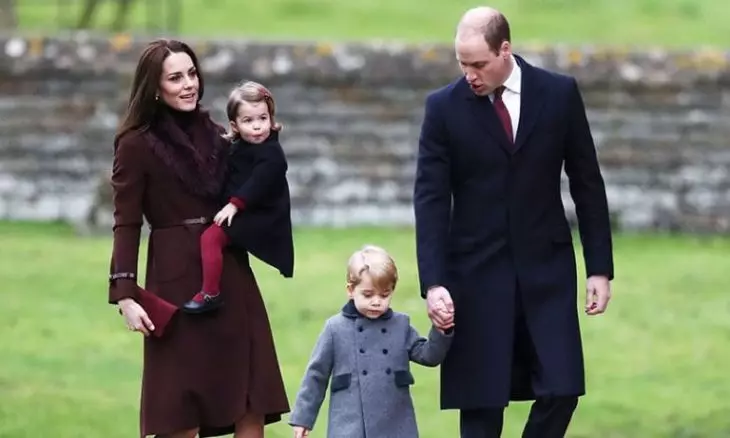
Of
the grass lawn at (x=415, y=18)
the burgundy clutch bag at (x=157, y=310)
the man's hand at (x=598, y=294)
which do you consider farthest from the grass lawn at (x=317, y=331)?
the grass lawn at (x=415, y=18)

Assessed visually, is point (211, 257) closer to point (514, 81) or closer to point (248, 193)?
point (248, 193)

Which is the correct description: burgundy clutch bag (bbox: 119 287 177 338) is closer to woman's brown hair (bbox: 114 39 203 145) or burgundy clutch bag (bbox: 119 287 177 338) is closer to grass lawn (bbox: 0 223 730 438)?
woman's brown hair (bbox: 114 39 203 145)

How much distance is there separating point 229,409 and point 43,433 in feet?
7.82

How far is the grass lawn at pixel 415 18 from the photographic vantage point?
79.6 feet

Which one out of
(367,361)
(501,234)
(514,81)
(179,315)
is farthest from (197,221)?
(514,81)

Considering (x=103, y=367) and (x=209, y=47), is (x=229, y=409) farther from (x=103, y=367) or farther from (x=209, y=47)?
(x=209, y=47)

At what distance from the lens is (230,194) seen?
6.70m

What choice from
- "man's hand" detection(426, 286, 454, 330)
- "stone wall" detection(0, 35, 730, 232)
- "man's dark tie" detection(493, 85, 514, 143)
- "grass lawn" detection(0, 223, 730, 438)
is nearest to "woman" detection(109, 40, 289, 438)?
"man's hand" detection(426, 286, 454, 330)

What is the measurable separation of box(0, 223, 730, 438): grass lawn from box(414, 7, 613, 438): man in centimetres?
219

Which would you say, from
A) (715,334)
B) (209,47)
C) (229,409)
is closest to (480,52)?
(229,409)

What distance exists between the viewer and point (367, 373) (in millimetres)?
6621

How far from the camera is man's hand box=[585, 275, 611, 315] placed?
6816mm

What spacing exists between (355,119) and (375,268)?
9.05m

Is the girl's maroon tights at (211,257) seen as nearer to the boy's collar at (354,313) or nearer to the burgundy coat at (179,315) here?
the burgundy coat at (179,315)
